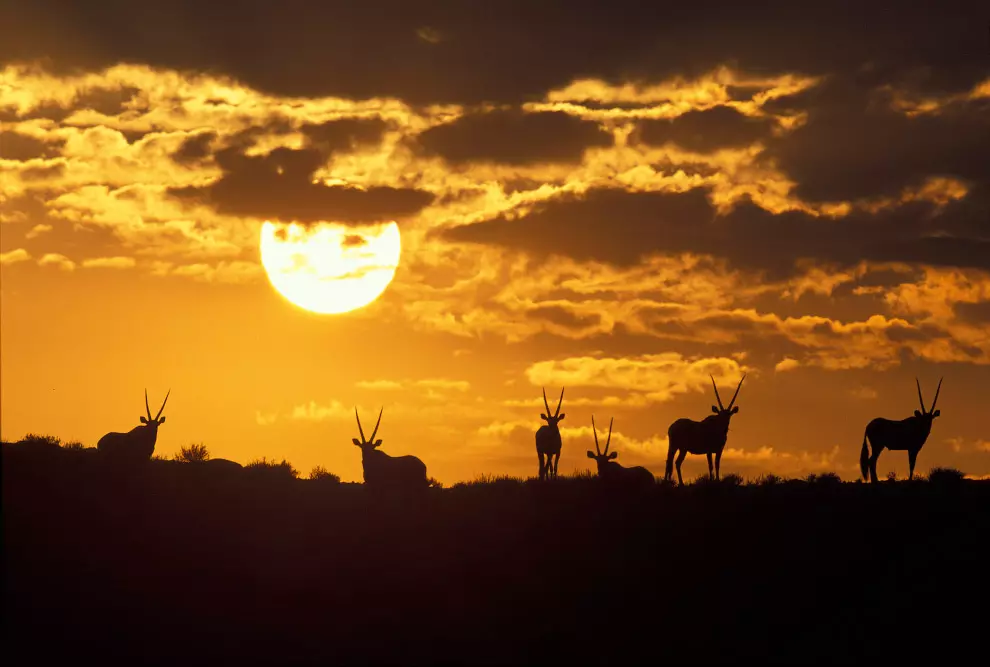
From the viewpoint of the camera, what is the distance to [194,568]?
1352 inches

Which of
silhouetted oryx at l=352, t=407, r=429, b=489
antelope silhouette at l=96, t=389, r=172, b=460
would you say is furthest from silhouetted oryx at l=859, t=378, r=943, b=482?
antelope silhouette at l=96, t=389, r=172, b=460

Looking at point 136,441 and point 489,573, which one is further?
point 136,441

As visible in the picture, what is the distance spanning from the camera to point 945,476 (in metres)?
40.3

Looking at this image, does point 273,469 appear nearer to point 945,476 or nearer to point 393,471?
point 393,471

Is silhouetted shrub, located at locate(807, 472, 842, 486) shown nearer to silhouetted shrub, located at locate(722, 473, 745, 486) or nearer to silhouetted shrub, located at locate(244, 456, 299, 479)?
silhouetted shrub, located at locate(722, 473, 745, 486)

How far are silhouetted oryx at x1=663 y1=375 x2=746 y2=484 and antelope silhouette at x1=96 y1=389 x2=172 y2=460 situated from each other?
18116 millimetres

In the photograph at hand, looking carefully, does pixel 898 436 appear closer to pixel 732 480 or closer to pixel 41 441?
pixel 732 480

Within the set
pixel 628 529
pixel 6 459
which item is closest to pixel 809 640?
pixel 628 529

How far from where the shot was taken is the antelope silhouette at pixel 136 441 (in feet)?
139

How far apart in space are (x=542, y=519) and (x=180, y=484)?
38.4 feet

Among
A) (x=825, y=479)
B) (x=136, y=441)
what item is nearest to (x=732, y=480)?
(x=825, y=479)

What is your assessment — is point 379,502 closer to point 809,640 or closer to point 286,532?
point 286,532

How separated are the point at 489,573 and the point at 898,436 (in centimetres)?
1897

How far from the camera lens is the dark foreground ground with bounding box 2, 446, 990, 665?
3016 cm
